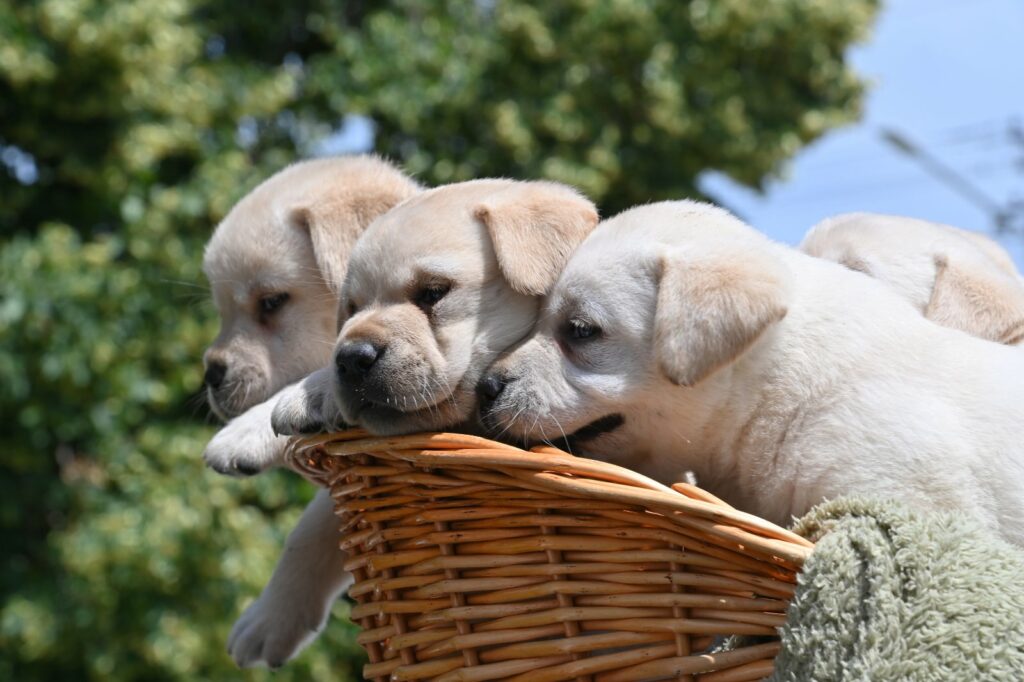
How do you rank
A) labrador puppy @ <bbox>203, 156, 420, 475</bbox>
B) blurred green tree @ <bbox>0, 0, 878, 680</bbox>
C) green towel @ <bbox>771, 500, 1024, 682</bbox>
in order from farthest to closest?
blurred green tree @ <bbox>0, 0, 878, 680</bbox> → labrador puppy @ <bbox>203, 156, 420, 475</bbox> → green towel @ <bbox>771, 500, 1024, 682</bbox>

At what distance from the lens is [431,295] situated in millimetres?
2631

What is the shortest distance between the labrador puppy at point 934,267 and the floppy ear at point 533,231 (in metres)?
0.88

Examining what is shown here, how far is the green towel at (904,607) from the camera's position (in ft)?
5.86

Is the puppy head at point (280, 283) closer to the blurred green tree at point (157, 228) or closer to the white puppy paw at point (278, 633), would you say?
the white puppy paw at point (278, 633)

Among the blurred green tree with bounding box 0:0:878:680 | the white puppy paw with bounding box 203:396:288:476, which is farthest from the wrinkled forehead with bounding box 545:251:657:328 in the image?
the blurred green tree with bounding box 0:0:878:680

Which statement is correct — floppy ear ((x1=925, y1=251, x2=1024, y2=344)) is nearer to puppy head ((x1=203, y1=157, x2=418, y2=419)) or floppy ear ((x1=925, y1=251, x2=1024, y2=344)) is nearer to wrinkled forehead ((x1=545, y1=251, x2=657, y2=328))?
wrinkled forehead ((x1=545, y1=251, x2=657, y2=328))

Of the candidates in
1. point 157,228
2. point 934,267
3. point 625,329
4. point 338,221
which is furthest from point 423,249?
point 157,228

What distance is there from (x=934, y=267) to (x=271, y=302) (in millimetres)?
1721

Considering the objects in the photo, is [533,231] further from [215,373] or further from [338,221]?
[215,373]

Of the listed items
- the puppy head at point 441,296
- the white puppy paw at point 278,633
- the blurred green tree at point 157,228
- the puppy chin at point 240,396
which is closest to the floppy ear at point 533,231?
the puppy head at point 441,296

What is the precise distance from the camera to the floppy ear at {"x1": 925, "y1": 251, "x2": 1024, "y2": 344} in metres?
3.05

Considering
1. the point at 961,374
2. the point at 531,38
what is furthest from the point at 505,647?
the point at 531,38

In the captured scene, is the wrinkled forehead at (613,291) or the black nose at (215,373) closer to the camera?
the wrinkled forehead at (613,291)

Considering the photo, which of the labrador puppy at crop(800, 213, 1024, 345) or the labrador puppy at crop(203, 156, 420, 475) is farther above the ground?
the labrador puppy at crop(800, 213, 1024, 345)
